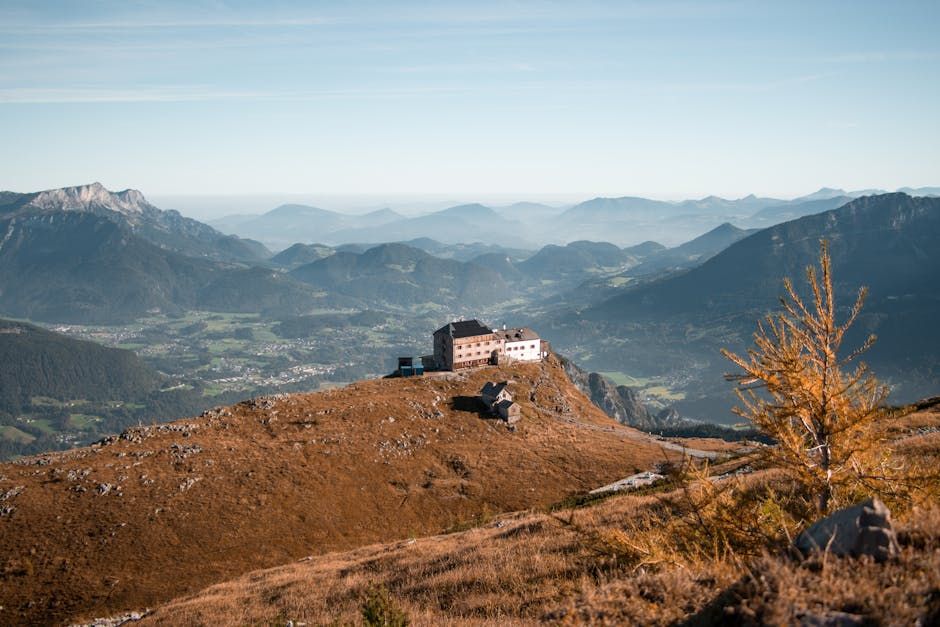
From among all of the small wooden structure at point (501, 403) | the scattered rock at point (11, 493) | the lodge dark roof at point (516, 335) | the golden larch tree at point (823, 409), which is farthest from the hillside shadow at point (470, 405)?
the golden larch tree at point (823, 409)

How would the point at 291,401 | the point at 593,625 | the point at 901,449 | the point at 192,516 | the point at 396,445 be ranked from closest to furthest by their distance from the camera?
the point at 593,625, the point at 901,449, the point at 192,516, the point at 396,445, the point at 291,401

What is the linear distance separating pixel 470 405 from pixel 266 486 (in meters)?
40.1

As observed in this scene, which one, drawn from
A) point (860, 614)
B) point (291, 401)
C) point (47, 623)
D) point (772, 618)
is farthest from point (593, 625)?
point (291, 401)

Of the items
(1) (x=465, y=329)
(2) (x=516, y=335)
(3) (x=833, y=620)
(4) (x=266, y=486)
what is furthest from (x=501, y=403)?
(3) (x=833, y=620)

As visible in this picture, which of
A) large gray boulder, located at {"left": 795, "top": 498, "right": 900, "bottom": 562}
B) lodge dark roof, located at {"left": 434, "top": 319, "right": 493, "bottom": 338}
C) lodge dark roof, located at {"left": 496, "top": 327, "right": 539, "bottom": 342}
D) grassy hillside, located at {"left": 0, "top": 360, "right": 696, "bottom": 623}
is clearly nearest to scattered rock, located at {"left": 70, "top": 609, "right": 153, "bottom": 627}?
grassy hillside, located at {"left": 0, "top": 360, "right": 696, "bottom": 623}

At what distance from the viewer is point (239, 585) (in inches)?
1521

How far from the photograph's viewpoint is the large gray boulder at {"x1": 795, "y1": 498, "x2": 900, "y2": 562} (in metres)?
10.0

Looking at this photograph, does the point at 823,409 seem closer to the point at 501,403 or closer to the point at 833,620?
the point at 833,620

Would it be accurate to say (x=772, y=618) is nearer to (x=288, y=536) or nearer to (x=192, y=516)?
(x=288, y=536)

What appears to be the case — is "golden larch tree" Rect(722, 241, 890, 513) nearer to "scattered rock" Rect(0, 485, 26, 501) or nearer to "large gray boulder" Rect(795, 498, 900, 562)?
"large gray boulder" Rect(795, 498, 900, 562)

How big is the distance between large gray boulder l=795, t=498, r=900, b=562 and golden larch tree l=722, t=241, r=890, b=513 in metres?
2.19

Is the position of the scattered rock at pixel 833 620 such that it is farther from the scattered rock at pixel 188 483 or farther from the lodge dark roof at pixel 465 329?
the lodge dark roof at pixel 465 329

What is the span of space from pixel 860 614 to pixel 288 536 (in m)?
56.7

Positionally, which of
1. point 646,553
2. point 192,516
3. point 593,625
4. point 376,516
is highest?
point 646,553
